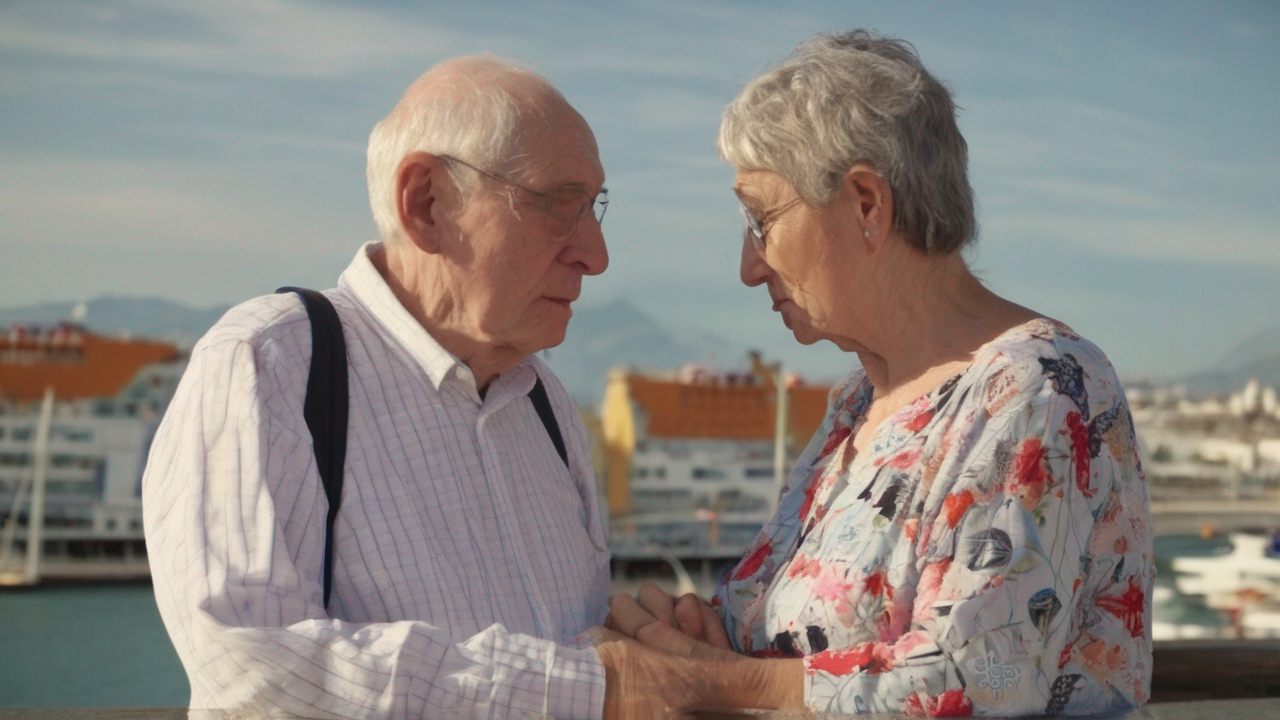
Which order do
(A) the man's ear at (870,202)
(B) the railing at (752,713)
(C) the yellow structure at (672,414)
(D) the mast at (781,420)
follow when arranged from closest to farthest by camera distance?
1. (B) the railing at (752,713)
2. (A) the man's ear at (870,202)
3. (D) the mast at (781,420)
4. (C) the yellow structure at (672,414)

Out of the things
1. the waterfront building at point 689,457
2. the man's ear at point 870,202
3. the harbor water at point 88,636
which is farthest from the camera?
the waterfront building at point 689,457

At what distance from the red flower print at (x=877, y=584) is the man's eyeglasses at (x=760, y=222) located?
0.68 meters

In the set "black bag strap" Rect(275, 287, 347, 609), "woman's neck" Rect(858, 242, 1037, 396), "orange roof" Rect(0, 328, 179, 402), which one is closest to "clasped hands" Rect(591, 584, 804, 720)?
"black bag strap" Rect(275, 287, 347, 609)

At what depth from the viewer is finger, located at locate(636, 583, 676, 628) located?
2359mm

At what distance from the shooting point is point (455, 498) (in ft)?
7.36

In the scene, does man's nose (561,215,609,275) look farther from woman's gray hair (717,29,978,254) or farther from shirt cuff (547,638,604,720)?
shirt cuff (547,638,604,720)

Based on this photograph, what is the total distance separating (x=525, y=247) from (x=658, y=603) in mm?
738

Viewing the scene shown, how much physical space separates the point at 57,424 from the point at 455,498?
4208 centimetres

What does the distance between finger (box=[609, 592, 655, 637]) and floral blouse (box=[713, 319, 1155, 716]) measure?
0.84 feet

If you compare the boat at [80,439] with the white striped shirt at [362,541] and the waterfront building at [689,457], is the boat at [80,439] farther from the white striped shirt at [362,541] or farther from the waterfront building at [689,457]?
the white striped shirt at [362,541]

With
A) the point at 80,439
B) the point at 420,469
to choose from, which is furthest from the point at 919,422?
the point at 80,439

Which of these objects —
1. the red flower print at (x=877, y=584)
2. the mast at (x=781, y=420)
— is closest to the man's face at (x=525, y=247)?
the red flower print at (x=877, y=584)

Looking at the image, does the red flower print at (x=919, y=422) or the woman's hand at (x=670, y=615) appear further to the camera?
the woman's hand at (x=670, y=615)

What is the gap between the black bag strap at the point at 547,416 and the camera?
269cm
